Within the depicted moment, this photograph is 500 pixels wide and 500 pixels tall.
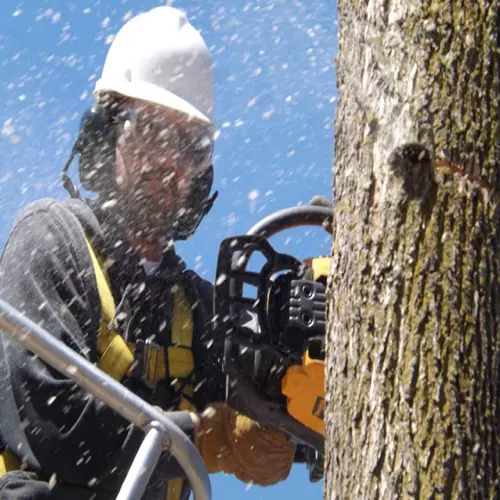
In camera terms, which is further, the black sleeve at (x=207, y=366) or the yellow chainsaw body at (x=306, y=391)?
the black sleeve at (x=207, y=366)

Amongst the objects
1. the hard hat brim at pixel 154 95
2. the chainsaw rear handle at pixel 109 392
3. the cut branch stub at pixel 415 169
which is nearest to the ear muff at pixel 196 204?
the hard hat brim at pixel 154 95

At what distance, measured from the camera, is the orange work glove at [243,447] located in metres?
2.62

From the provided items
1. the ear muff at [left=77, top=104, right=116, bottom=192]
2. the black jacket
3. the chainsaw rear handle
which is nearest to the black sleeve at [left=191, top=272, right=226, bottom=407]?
the black jacket

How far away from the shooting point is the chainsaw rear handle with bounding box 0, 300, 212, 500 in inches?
64.9

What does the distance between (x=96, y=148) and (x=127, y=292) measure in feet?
1.98

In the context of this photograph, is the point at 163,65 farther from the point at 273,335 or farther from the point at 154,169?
the point at 273,335

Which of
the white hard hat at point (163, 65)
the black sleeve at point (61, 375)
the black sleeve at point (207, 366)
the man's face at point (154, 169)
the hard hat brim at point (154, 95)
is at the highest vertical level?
the white hard hat at point (163, 65)

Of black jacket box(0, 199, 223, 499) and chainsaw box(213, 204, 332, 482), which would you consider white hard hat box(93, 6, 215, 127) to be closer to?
black jacket box(0, 199, 223, 499)

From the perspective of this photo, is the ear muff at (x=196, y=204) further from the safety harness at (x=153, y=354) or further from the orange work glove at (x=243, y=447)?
the orange work glove at (x=243, y=447)

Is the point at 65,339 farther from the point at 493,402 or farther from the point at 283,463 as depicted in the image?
the point at 493,402

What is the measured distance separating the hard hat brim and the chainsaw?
Result: 69cm

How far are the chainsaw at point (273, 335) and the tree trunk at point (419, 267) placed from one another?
27.0 inches

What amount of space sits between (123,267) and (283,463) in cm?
73

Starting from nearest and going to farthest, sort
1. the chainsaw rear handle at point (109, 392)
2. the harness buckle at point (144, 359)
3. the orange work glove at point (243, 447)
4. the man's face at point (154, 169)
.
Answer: the chainsaw rear handle at point (109, 392) → the harness buckle at point (144, 359) → the orange work glove at point (243, 447) → the man's face at point (154, 169)
